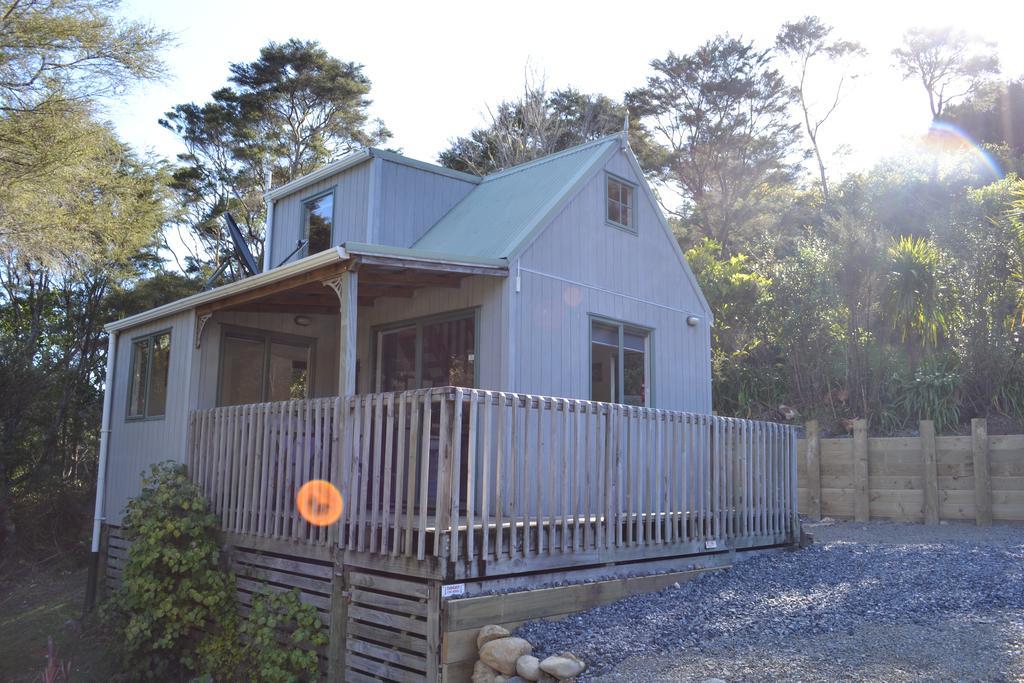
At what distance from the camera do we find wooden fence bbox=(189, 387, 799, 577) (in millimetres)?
6336

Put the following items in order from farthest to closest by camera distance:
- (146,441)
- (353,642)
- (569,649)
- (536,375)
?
1. (146,441)
2. (536,375)
3. (353,642)
4. (569,649)

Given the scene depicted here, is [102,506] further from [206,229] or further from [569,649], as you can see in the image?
[206,229]

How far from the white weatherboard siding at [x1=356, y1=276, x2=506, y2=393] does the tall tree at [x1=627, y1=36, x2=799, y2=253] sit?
69.8ft

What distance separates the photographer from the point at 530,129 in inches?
1053

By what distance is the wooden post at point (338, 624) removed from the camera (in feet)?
22.4

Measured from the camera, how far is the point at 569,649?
5961 millimetres

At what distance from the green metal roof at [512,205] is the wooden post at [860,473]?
5.78 meters

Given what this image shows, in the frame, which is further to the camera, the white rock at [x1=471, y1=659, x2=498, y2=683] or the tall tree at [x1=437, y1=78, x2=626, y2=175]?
the tall tree at [x1=437, y1=78, x2=626, y2=175]

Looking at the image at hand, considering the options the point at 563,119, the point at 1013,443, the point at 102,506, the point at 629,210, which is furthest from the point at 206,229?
the point at 1013,443

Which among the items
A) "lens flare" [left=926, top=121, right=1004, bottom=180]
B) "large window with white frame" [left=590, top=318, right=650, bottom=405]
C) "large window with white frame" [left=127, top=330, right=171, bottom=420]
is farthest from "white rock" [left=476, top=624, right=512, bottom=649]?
"lens flare" [left=926, top=121, right=1004, bottom=180]

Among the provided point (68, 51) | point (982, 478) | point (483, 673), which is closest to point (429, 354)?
point (483, 673)

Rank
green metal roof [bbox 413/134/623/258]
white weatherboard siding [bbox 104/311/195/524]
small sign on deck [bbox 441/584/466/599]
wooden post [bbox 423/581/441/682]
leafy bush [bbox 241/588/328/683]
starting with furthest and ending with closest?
white weatherboard siding [bbox 104/311/195/524] < green metal roof [bbox 413/134/623/258] < leafy bush [bbox 241/588/328/683] < small sign on deck [bbox 441/584/466/599] < wooden post [bbox 423/581/441/682]

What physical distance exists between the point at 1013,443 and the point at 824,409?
18.1ft

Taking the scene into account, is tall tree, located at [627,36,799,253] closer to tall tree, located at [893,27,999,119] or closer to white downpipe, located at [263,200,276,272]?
tall tree, located at [893,27,999,119]
